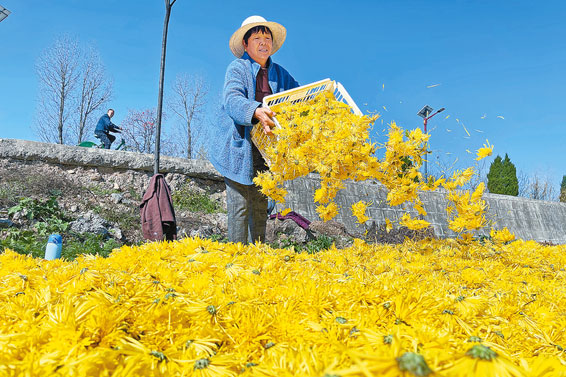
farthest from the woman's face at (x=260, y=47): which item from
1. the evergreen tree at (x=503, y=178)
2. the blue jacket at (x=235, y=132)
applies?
the evergreen tree at (x=503, y=178)

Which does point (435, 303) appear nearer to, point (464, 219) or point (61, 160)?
point (464, 219)

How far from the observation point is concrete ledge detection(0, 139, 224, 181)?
6848 millimetres

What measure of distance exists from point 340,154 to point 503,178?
2049cm

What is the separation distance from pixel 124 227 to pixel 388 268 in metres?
4.98

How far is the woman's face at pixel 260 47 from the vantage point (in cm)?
361

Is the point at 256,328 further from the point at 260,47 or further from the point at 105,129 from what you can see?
the point at 105,129

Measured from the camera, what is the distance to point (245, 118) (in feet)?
9.96

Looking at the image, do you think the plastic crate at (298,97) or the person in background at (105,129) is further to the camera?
the person in background at (105,129)

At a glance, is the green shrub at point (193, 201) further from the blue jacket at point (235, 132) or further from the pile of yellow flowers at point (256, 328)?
the pile of yellow flowers at point (256, 328)

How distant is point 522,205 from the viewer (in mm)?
12359

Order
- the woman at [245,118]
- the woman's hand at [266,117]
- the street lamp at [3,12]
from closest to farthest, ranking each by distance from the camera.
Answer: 1. the woman's hand at [266,117]
2. the woman at [245,118]
3. the street lamp at [3,12]

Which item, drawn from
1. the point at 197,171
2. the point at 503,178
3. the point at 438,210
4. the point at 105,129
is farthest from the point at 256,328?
the point at 503,178

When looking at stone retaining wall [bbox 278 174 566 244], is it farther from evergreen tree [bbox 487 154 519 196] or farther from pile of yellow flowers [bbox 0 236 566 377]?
evergreen tree [bbox 487 154 519 196]

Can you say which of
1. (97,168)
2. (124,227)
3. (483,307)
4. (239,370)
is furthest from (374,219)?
(239,370)
